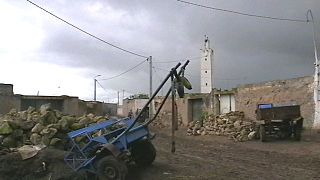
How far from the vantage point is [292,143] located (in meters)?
16.5

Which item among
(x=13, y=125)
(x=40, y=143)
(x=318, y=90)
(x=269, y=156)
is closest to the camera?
(x=40, y=143)

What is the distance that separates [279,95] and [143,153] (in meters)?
12.6

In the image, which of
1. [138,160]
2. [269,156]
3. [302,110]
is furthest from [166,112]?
[138,160]

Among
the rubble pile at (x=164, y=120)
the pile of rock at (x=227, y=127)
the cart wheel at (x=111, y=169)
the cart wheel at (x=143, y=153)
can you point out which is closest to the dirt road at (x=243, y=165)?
the cart wheel at (x=143, y=153)

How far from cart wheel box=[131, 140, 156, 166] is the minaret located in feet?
88.6

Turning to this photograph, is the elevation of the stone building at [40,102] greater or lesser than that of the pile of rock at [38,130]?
greater

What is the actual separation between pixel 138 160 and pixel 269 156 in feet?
17.8

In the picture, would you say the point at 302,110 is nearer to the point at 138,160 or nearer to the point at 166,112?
the point at 138,160

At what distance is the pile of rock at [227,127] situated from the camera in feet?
64.4

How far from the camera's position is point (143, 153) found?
10.2 meters

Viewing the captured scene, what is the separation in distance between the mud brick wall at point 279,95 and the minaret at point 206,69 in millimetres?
13370

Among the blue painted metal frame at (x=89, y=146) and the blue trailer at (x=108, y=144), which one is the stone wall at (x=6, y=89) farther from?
the blue painted metal frame at (x=89, y=146)

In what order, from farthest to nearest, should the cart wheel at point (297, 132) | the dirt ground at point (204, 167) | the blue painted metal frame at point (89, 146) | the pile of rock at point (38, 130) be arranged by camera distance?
the cart wheel at point (297, 132) < the pile of rock at point (38, 130) < the dirt ground at point (204, 167) < the blue painted metal frame at point (89, 146)

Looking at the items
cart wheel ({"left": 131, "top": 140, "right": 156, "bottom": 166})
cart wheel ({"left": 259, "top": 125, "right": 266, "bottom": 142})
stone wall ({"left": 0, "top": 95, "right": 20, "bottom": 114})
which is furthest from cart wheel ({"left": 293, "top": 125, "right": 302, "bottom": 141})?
stone wall ({"left": 0, "top": 95, "right": 20, "bottom": 114})
